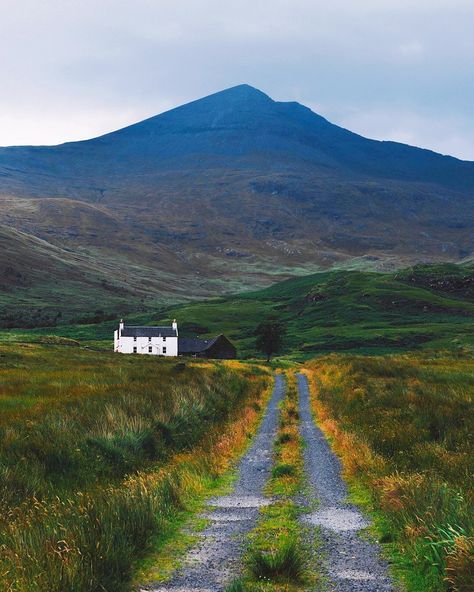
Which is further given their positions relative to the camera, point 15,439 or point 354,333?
point 354,333

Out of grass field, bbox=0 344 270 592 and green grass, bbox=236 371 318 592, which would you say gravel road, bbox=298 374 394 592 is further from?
grass field, bbox=0 344 270 592

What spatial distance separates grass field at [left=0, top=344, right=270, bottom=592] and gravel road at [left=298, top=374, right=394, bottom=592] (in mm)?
2679

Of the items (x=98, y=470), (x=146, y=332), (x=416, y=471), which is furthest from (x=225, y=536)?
(x=146, y=332)

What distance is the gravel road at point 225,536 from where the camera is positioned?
7.59 meters

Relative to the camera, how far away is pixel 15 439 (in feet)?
43.5

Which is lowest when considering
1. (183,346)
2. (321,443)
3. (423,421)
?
(183,346)

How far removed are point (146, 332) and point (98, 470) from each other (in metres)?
104

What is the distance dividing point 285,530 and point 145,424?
7996 millimetres

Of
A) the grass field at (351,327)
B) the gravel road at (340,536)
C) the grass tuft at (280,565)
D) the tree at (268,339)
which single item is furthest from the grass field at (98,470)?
the grass field at (351,327)

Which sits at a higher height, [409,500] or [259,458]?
[409,500]

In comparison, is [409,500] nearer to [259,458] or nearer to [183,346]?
[259,458]

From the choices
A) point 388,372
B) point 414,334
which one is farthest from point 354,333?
point 388,372

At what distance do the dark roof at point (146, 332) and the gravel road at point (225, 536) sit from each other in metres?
98.9

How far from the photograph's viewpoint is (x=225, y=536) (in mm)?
9578
